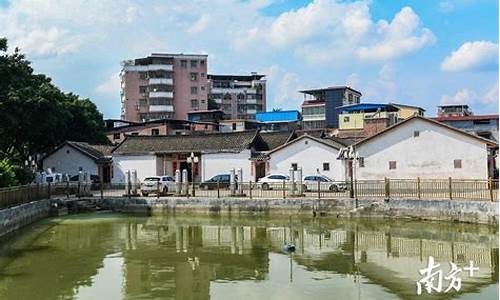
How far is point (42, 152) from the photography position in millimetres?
56406

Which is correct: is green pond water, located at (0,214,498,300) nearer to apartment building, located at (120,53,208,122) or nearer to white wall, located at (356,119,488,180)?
white wall, located at (356,119,488,180)

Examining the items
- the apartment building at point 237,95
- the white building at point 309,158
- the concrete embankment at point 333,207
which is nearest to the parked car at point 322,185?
the white building at point 309,158

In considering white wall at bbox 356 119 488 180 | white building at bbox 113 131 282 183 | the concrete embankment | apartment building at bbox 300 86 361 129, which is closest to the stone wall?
the concrete embankment

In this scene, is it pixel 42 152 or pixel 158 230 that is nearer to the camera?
pixel 158 230

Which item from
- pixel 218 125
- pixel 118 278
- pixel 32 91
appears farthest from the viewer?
pixel 218 125

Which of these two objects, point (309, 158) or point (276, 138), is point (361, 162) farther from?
point (276, 138)

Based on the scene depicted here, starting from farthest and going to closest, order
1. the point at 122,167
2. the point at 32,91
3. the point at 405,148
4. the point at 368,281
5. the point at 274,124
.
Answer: the point at 274,124 < the point at 122,167 < the point at 32,91 < the point at 405,148 < the point at 368,281

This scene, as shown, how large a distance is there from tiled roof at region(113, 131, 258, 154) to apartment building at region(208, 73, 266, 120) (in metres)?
54.2

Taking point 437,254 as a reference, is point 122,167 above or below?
above

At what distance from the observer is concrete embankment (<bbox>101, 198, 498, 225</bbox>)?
2722 centimetres

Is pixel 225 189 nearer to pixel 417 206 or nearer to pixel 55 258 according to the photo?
pixel 417 206

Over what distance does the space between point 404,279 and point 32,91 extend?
35577mm

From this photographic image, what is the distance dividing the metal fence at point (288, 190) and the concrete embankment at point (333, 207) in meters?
0.79

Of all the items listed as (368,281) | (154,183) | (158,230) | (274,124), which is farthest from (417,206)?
(274,124)
